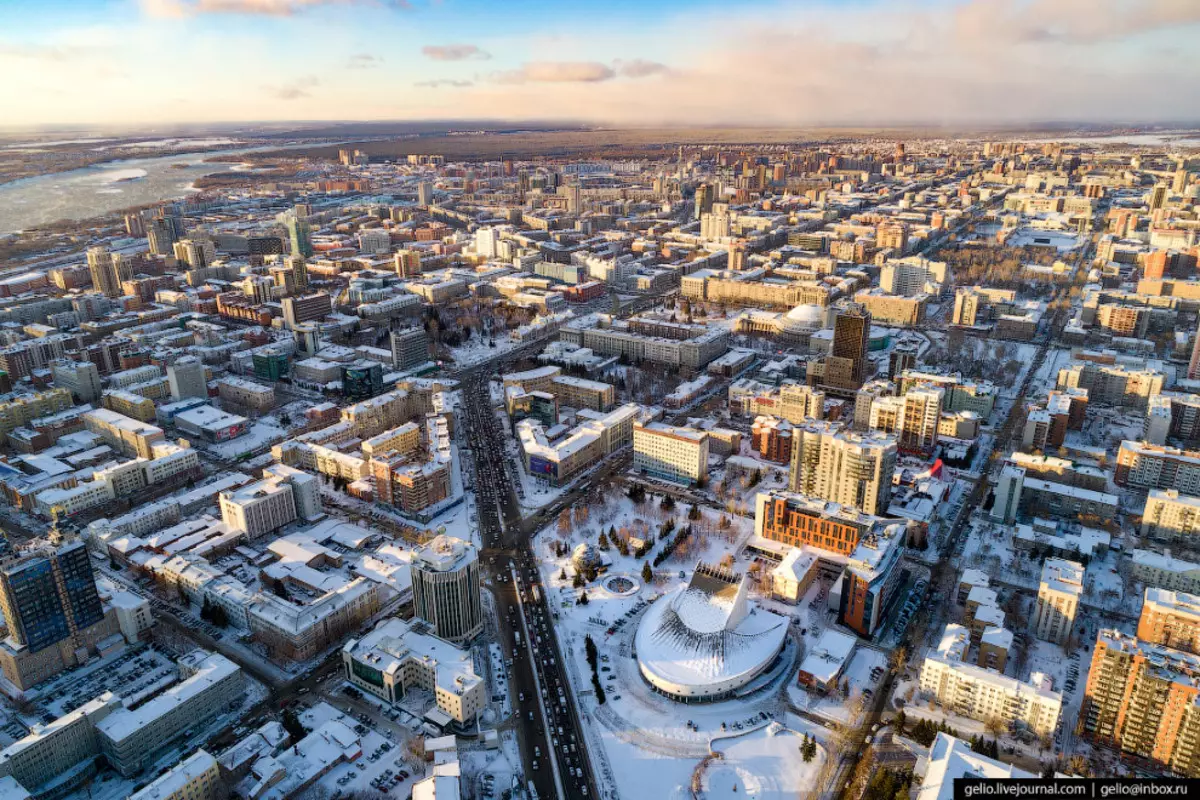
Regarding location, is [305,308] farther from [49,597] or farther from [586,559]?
[586,559]

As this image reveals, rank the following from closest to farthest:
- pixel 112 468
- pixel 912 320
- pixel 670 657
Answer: pixel 670 657 → pixel 112 468 → pixel 912 320

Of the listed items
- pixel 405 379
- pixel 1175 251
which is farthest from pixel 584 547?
pixel 1175 251

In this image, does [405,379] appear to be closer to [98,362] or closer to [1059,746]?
[98,362]

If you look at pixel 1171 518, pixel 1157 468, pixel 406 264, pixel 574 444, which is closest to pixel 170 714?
pixel 574 444

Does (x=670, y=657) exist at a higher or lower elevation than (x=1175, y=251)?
Result: lower

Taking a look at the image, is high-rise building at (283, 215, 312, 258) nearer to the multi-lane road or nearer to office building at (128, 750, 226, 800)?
the multi-lane road

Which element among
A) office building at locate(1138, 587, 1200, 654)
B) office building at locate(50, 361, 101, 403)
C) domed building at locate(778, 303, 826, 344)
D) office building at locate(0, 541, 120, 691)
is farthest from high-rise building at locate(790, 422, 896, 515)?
office building at locate(50, 361, 101, 403)
